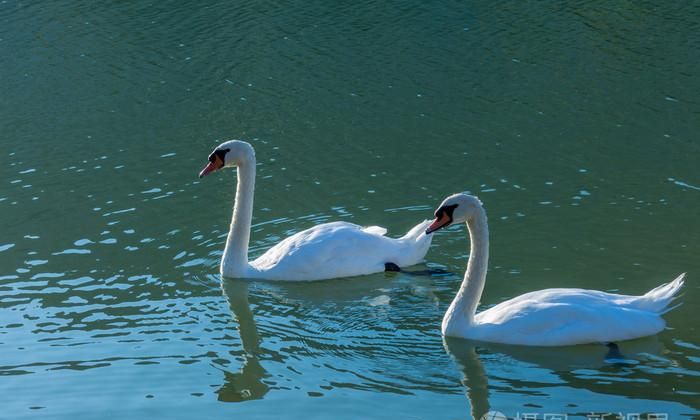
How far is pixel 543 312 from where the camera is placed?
29.0 feet

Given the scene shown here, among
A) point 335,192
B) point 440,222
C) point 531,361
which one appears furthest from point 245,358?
point 335,192

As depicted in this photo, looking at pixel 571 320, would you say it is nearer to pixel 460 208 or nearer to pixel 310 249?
pixel 460 208

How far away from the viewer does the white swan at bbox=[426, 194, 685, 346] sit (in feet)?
28.7

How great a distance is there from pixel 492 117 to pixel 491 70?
2461 millimetres

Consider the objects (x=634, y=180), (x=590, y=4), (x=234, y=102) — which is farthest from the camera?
(x=590, y=4)

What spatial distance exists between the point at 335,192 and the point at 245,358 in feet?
13.9

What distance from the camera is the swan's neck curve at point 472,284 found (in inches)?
359

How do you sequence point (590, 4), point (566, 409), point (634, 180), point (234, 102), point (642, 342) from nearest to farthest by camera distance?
1. point (566, 409)
2. point (642, 342)
3. point (634, 180)
4. point (234, 102)
5. point (590, 4)

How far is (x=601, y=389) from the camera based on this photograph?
8164 millimetres

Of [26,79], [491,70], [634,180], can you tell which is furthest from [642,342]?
[26,79]

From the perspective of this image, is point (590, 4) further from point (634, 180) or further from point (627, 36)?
point (634, 180)

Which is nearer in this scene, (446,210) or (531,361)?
(531,361)

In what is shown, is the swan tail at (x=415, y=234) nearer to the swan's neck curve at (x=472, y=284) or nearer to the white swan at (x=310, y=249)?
the white swan at (x=310, y=249)

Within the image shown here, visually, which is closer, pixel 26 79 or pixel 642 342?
pixel 642 342
